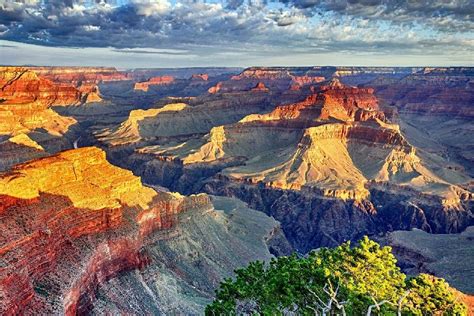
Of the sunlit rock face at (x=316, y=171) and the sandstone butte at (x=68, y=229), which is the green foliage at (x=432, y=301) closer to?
the sandstone butte at (x=68, y=229)

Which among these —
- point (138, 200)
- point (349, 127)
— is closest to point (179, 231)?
point (138, 200)

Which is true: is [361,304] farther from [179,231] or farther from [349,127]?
[349,127]

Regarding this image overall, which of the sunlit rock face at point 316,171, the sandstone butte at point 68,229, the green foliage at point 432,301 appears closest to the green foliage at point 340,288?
the green foliage at point 432,301

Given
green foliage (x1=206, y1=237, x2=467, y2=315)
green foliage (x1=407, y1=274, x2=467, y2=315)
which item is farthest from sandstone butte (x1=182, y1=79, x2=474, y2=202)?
green foliage (x1=407, y1=274, x2=467, y2=315)

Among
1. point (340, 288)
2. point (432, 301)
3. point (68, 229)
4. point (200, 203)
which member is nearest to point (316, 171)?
point (200, 203)

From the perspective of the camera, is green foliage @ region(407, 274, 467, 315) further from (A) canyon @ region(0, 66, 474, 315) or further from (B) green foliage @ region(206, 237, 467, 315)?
(A) canyon @ region(0, 66, 474, 315)
